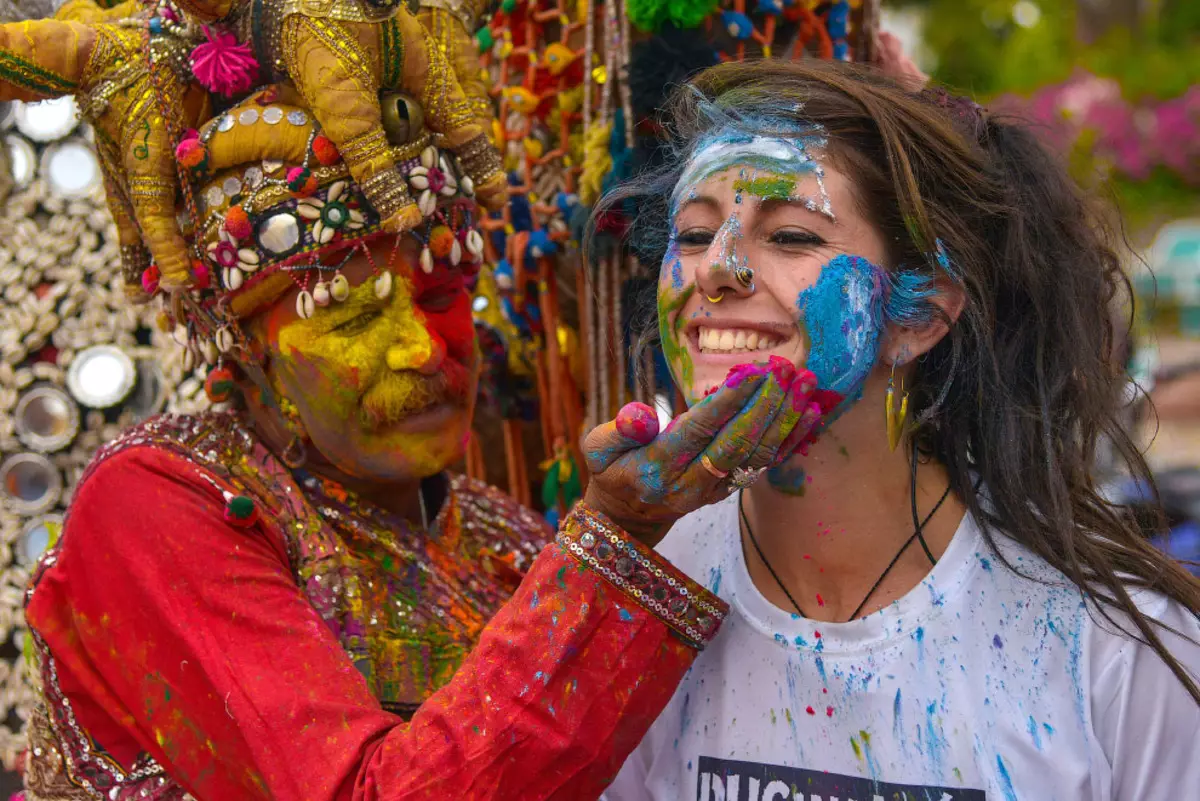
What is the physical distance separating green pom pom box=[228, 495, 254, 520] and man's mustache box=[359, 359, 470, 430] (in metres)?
0.25

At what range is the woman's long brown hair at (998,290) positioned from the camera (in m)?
1.74

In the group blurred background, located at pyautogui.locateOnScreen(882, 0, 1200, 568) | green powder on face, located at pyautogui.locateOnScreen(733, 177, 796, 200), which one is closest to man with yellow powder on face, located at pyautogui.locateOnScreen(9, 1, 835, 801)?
green powder on face, located at pyautogui.locateOnScreen(733, 177, 796, 200)

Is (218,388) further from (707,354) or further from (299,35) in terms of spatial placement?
(707,354)

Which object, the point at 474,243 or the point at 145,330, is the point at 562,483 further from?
the point at 145,330

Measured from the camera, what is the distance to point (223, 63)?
6.46 ft

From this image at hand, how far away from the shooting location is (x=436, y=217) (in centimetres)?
212

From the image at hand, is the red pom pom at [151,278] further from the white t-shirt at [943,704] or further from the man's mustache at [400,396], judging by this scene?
the white t-shirt at [943,704]

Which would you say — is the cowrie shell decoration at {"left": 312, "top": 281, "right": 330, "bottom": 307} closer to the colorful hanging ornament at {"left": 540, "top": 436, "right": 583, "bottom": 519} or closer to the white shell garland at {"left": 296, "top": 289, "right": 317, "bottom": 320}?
the white shell garland at {"left": 296, "top": 289, "right": 317, "bottom": 320}

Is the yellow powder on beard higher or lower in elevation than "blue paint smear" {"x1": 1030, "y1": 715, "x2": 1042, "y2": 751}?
higher

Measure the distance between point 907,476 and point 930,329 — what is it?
0.23 m

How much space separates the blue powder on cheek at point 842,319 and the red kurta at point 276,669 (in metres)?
0.37

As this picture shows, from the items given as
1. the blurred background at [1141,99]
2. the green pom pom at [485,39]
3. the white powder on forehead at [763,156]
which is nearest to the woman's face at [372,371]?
the white powder on forehead at [763,156]

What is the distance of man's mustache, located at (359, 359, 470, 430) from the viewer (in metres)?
2.03

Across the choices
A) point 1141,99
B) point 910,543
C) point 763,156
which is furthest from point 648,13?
point 1141,99
